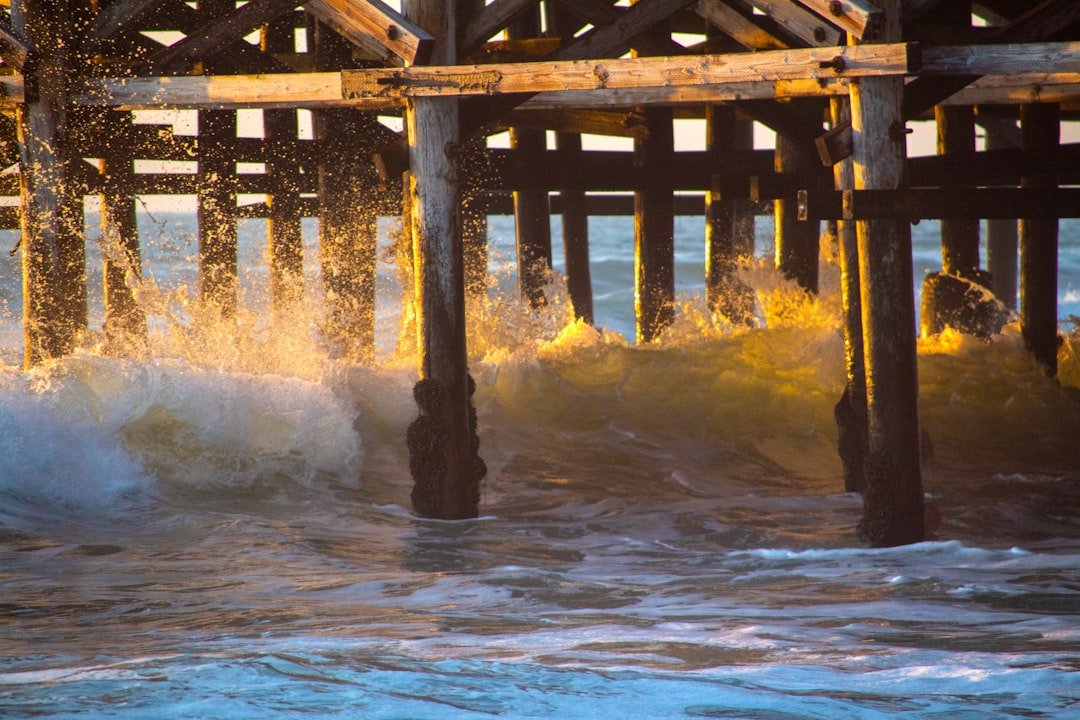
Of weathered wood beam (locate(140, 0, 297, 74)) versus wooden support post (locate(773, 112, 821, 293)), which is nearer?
weathered wood beam (locate(140, 0, 297, 74))

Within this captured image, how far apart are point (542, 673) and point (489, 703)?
1.09ft

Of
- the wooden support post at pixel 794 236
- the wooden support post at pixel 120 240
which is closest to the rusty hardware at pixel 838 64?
the wooden support post at pixel 794 236

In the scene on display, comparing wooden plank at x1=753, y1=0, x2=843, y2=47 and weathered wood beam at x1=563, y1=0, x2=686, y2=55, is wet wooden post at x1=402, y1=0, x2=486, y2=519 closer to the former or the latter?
weathered wood beam at x1=563, y1=0, x2=686, y2=55

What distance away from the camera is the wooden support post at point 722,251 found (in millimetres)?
12047

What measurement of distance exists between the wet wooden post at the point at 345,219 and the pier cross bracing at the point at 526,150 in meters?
0.02

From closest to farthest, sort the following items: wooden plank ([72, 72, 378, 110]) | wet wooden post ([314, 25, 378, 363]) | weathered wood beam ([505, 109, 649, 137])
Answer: wooden plank ([72, 72, 378, 110]) → wet wooden post ([314, 25, 378, 363]) → weathered wood beam ([505, 109, 649, 137])

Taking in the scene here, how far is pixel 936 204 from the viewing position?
7.01 meters

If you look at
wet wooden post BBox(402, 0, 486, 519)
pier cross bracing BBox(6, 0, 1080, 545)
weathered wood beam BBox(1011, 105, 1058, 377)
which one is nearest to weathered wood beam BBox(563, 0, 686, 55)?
pier cross bracing BBox(6, 0, 1080, 545)

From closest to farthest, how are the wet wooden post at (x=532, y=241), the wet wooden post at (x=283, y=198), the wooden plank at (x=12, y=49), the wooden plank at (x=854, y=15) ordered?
the wooden plank at (x=854, y=15) → the wooden plank at (x=12, y=49) → the wet wooden post at (x=283, y=198) → the wet wooden post at (x=532, y=241)

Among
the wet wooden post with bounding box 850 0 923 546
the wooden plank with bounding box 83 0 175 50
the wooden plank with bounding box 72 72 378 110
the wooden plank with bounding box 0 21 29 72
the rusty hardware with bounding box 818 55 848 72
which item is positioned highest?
the wooden plank with bounding box 83 0 175 50

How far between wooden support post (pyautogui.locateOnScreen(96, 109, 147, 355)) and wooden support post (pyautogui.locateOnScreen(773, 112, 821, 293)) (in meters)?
4.89

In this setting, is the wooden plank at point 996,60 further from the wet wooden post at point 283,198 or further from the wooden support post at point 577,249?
the wooden support post at point 577,249

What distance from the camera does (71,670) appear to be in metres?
4.85

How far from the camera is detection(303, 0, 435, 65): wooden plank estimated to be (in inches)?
287
